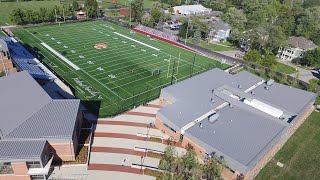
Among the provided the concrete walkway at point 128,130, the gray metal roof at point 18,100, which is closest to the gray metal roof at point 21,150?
the gray metal roof at point 18,100

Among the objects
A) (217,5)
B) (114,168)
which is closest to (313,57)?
(114,168)

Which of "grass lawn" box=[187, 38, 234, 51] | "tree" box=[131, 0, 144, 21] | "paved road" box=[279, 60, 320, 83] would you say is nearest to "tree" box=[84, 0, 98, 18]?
"tree" box=[131, 0, 144, 21]

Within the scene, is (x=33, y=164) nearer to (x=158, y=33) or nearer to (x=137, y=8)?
(x=158, y=33)

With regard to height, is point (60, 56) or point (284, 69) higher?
point (60, 56)

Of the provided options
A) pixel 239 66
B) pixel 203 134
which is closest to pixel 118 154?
pixel 203 134

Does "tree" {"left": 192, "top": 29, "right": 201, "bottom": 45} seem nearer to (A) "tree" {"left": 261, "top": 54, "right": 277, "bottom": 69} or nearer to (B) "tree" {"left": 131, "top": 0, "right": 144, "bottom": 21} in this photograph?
(A) "tree" {"left": 261, "top": 54, "right": 277, "bottom": 69}

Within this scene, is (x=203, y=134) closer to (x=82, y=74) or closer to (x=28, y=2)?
(x=82, y=74)
